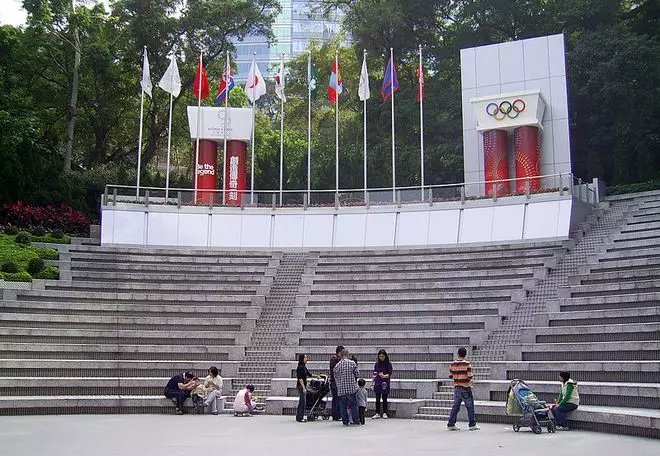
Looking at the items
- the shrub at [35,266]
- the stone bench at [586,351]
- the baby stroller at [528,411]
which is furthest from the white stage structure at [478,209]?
the baby stroller at [528,411]

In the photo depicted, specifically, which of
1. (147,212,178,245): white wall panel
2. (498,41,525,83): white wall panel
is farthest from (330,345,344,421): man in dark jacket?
(498,41,525,83): white wall panel

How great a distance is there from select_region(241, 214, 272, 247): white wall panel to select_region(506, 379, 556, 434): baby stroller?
1899cm

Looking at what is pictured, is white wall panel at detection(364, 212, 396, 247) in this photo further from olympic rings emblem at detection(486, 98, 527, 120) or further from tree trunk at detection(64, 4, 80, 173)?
tree trunk at detection(64, 4, 80, 173)

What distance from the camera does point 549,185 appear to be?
97.4ft

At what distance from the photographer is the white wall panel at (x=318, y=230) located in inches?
1242

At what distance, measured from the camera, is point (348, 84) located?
51.8m

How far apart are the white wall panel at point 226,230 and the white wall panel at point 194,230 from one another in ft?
1.07

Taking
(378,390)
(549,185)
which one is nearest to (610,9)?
(549,185)

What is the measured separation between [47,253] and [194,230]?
619 cm

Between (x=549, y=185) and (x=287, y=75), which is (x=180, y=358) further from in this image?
(x=287, y=75)

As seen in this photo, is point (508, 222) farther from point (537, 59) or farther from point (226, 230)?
point (226, 230)

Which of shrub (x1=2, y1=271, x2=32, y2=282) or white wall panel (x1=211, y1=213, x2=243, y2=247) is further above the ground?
white wall panel (x1=211, y1=213, x2=243, y2=247)

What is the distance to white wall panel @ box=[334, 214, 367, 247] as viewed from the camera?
31.4 m

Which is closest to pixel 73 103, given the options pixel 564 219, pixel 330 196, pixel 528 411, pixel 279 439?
pixel 330 196
